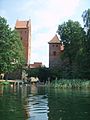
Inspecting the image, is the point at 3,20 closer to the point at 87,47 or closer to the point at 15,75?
the point at 87,47

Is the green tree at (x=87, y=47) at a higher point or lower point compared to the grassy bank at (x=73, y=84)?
higher

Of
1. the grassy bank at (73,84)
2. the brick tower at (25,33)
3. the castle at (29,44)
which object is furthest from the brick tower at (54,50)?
the grassy bank at (73,84)

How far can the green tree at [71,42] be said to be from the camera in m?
74.2

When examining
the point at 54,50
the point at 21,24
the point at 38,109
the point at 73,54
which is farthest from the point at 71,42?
the point at 38,109

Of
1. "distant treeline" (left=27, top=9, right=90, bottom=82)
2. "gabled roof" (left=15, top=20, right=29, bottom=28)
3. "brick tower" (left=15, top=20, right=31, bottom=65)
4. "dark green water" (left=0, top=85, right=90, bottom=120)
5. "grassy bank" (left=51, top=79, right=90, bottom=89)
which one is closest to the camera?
"dark green water" (left=0, top=85, right=90, bottom=120)

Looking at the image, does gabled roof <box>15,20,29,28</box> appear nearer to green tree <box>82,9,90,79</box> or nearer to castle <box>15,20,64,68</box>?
castle <box>15,20,64,68</box>

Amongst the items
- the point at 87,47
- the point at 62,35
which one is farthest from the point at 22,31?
the point at 87,47

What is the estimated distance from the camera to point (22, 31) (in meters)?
118

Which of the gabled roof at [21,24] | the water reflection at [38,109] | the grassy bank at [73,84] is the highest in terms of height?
the gabled roof at [21,24]

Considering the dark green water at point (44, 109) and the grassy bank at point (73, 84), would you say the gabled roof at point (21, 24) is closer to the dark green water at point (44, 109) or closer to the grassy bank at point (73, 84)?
the grassy bank at point (73, 84)

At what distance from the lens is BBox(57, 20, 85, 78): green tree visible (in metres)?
74.2

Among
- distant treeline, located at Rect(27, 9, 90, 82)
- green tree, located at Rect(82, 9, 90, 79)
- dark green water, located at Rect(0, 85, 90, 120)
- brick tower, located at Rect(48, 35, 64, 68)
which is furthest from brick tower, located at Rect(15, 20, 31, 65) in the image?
dark green water, located at Rect(0, 85, 90, 120)

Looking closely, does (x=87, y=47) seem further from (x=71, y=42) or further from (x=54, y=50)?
(x=54, y=50)

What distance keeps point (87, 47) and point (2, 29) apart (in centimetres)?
1807
